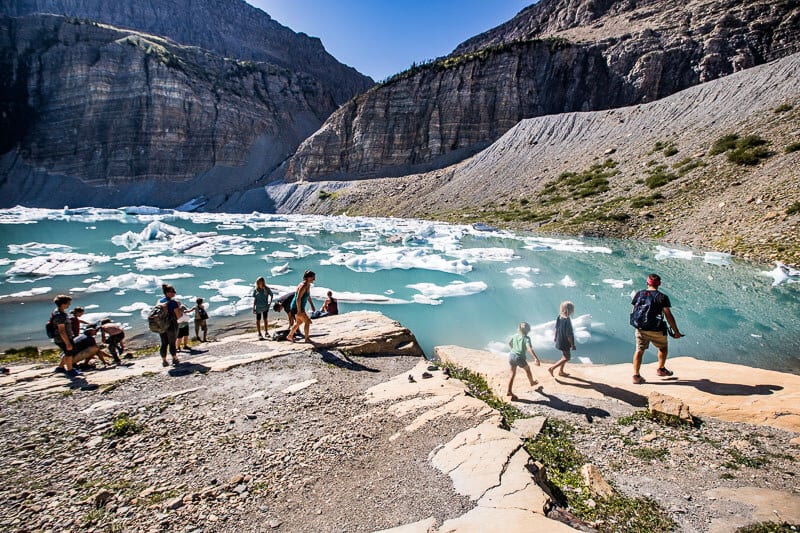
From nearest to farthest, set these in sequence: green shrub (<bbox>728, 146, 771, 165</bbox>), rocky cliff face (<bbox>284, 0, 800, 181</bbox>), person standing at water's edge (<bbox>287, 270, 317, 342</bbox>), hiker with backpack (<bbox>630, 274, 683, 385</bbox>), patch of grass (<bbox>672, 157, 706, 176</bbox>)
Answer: hiker with backpack (<bbox>630, 274, 683, 385</bbox>), person standing at water's edge (<bbox>287, 270, 317, 342</bbox>), green shrub (<bbox>728, 146, 771, 165</bbox>), patch of grass (<bbox>672, 157, 706, 176</bbox>), rocky cliff face (<bbox>284, 0, 800, 181</bbox>)

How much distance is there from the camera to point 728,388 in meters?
6.83

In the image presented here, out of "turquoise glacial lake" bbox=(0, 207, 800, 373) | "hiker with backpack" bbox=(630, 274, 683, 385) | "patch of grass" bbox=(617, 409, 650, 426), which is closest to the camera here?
"patch of grass" bbox=(617, 409, 650, 426)

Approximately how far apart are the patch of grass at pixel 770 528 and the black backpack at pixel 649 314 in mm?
4412

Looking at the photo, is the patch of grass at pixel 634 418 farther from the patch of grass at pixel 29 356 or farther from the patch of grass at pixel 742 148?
the patch of grass at pixel 742 148

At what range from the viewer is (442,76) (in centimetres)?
7812

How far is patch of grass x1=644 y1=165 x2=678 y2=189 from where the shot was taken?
35062 mm

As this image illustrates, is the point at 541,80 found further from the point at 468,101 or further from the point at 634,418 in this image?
the point at 634,418

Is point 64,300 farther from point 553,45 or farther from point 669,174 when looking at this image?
point 553,45

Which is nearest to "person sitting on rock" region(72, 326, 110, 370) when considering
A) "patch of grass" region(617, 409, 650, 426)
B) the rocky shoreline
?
the rocky shoreline

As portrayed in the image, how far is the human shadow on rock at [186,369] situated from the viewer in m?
6.98

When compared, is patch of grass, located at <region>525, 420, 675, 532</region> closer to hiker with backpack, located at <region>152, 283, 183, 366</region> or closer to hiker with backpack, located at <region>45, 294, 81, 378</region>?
hiker with backpack, located at <region>152, 283, 183, 366</region>

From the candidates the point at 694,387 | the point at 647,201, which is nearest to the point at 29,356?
the point at 694,387

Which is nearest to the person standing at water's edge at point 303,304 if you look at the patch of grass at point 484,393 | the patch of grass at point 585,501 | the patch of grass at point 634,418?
the patch of grass at point 484,393

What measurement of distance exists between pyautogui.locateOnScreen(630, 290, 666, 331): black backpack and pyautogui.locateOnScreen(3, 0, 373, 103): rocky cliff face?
5893 inches
